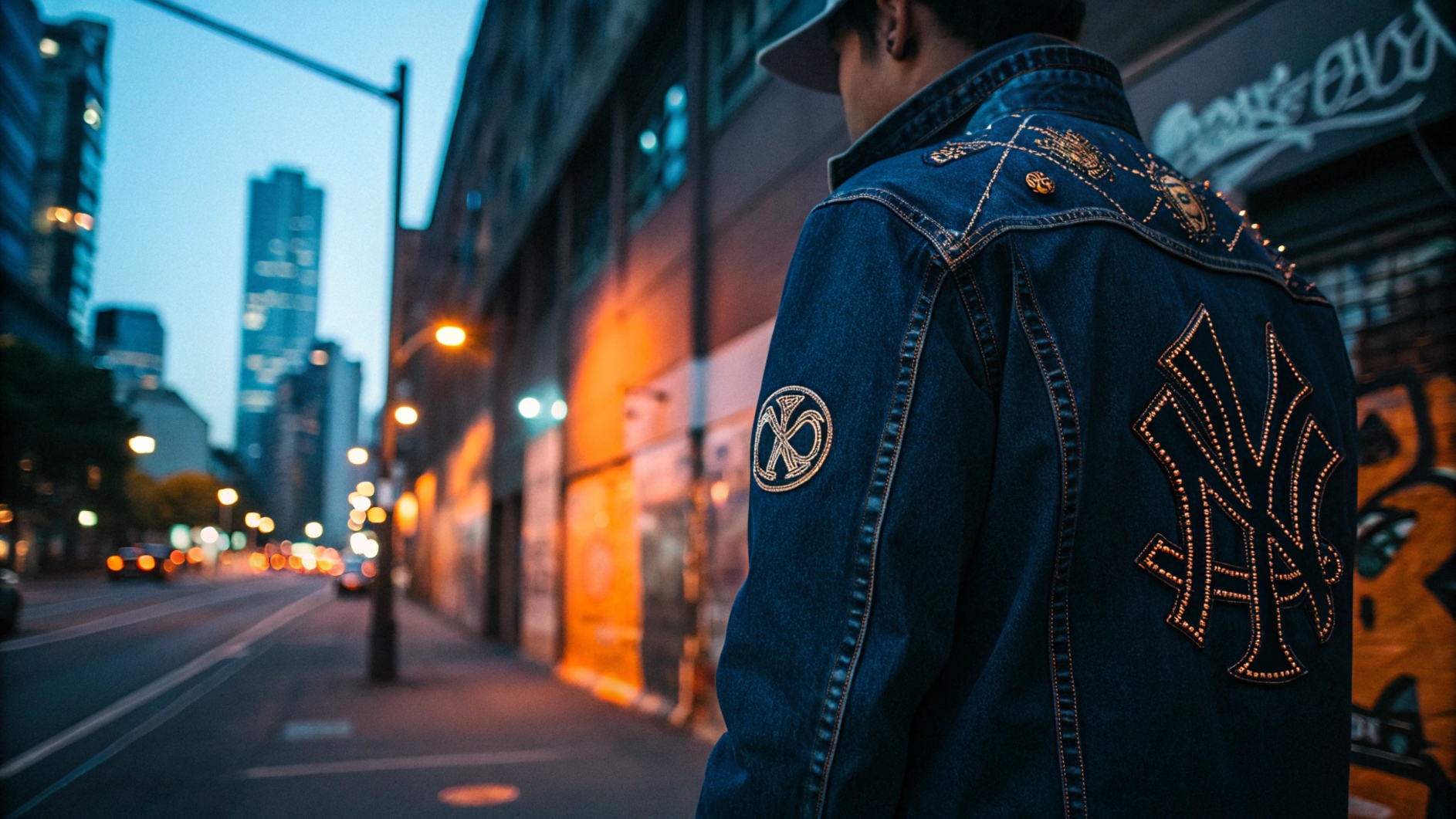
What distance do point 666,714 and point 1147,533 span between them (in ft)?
33.1

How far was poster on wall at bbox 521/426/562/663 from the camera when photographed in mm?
16672

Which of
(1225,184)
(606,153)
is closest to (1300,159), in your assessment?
(1225,184)

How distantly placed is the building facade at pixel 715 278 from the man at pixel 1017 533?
2714 mm

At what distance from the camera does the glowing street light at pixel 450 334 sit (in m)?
15.1

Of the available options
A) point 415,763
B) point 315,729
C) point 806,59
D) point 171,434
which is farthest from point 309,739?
point 171,434

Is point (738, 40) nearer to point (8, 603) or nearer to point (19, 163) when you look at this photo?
point (8, 603)

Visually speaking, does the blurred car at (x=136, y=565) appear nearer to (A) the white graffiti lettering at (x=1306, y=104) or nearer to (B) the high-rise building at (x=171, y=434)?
(A) the white graffiti lettering at (x=1306, y=104)

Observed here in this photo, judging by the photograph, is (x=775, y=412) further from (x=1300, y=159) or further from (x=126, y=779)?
(x=126, y=779)

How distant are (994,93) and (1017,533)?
0.68 m

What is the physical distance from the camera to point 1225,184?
4250 millimetres

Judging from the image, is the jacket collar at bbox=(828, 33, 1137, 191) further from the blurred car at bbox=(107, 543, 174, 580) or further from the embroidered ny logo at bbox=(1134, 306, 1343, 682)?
the blurred car at bbox=(107, 543, 174, 580)

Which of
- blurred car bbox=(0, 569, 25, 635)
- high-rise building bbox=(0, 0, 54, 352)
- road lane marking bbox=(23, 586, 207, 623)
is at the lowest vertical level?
road lane marking bbox=(23, 586, 207, 623)

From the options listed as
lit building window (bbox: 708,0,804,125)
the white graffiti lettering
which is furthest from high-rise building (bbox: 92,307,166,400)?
the white graffiti lettering

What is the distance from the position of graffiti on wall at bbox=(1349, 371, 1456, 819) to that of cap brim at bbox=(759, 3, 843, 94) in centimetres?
273
